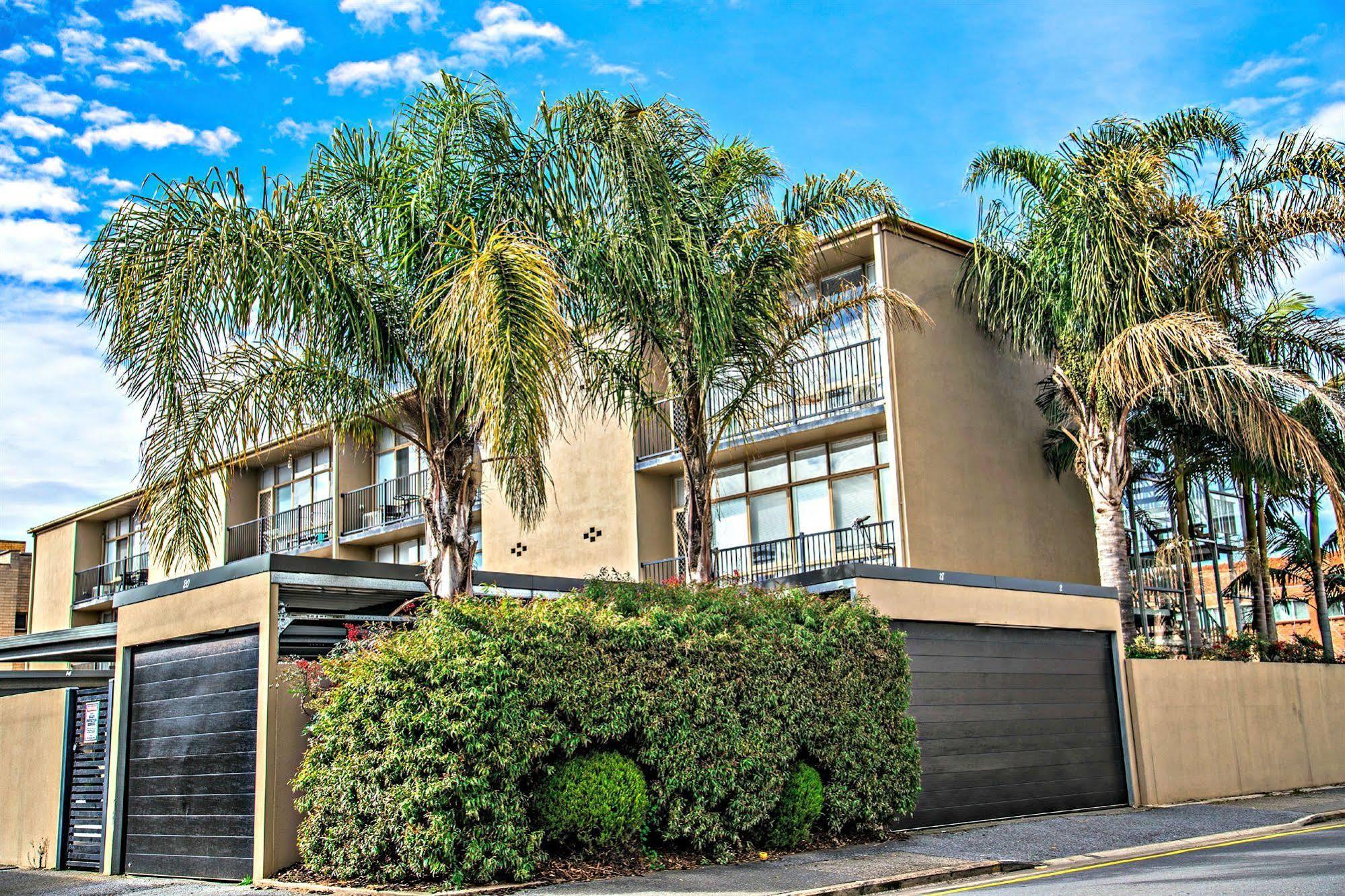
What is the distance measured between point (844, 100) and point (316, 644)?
8.80 metres

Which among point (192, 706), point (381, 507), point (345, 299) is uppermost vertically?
point (381, 507)

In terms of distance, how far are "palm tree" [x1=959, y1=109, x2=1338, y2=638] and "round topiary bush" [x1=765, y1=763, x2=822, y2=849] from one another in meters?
7.75

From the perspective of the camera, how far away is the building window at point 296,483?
1309 inches

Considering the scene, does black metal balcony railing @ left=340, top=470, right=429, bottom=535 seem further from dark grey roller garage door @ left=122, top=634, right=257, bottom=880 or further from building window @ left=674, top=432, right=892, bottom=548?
dark grey roller garage door @ left=122, top=634, right=257, bottom=880

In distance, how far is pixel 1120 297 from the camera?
18312 mm

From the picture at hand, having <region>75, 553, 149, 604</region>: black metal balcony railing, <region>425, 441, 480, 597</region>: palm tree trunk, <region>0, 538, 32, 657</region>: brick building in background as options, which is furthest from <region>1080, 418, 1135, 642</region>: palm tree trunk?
<region>0, 538, 32, 657</region>: brick building in background

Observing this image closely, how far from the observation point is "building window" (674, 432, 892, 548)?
21.0m

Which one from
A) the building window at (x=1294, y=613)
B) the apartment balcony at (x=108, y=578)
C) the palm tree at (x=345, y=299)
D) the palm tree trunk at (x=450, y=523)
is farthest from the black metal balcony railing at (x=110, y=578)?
the building window at (x=1294, y=613)

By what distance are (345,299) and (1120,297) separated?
11.9 m

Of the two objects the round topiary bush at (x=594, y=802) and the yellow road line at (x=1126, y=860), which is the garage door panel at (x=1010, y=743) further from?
the round topiary bush at (x=594, y=802)

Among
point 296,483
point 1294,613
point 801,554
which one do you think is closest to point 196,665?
point 801,554

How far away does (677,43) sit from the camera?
13727 mm

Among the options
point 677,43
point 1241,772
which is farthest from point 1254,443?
point 677,43

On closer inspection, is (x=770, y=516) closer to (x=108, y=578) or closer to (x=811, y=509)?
(x=811, y=509)
